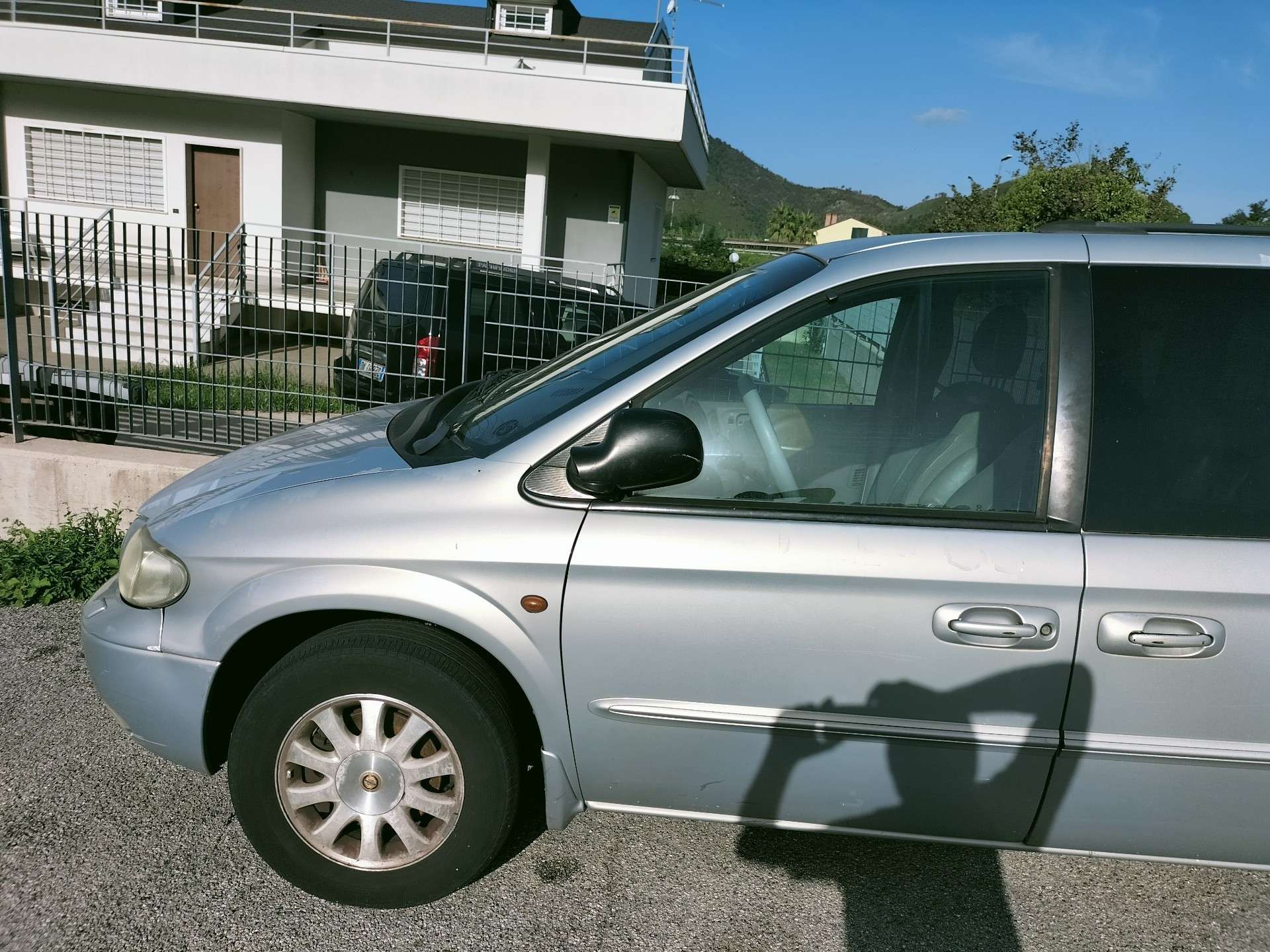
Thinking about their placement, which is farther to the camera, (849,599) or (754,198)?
(754,198)

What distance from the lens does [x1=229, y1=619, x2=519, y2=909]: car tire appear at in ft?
8.11

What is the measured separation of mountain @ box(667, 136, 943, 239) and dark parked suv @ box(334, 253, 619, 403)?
125m

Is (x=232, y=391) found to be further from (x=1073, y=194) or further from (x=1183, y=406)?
(x=1073, y=194)

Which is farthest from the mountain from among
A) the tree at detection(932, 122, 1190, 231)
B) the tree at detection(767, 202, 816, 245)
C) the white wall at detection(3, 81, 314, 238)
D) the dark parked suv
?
the dark parked suv

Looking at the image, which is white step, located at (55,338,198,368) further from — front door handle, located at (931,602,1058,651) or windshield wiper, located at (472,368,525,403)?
front door handle, located at (931,602,1058,651)

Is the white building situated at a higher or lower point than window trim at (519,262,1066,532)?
higher

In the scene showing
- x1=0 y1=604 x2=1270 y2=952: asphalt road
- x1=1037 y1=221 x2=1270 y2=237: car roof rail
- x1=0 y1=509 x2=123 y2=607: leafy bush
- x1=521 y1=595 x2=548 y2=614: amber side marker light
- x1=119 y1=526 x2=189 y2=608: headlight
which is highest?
x1=1037 y1=221 x2=1270 y2=237: car roof rail

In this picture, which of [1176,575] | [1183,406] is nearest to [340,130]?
[1183,406]

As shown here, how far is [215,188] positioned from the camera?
1866cm

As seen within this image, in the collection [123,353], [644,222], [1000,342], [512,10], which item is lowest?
[123,353]

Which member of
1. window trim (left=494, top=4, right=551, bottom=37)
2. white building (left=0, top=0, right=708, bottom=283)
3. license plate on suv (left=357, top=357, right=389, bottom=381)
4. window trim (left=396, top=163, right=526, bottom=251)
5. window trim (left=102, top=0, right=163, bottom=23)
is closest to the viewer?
license plate on suv (left=357, top=357, right=389, bottom=381)

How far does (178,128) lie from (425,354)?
1638 centimetres

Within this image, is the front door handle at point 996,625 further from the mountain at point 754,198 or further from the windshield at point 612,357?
the mountain at point 754,198

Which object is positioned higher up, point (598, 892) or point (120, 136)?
point (120, 136)
